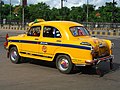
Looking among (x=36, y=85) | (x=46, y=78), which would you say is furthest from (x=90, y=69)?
(x=36, y=85)

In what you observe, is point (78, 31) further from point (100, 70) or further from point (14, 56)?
point (14, 56)

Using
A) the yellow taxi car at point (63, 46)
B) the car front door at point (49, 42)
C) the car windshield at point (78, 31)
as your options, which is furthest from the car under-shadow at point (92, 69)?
the car windshield at point (78, 31)

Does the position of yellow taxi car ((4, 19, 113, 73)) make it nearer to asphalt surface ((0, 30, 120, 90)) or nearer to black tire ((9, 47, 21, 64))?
black tire ((9, 47, 21, 64))

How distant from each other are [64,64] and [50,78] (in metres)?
1.01

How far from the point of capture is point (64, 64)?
32.6 ft

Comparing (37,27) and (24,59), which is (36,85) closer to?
(37,27)

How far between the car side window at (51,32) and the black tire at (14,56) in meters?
1.67

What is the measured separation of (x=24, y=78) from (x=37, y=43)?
1.98 m

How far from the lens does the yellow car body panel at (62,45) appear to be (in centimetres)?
938

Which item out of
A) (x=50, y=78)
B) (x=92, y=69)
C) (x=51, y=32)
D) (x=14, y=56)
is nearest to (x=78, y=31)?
(x=51, y=32)

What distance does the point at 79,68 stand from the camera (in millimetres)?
10414

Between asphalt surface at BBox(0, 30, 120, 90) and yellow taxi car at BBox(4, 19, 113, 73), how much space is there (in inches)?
16.8

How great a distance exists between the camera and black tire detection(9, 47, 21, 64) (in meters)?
11.7

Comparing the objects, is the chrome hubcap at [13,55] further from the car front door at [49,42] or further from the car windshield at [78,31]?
the car windshield at [78,31]
